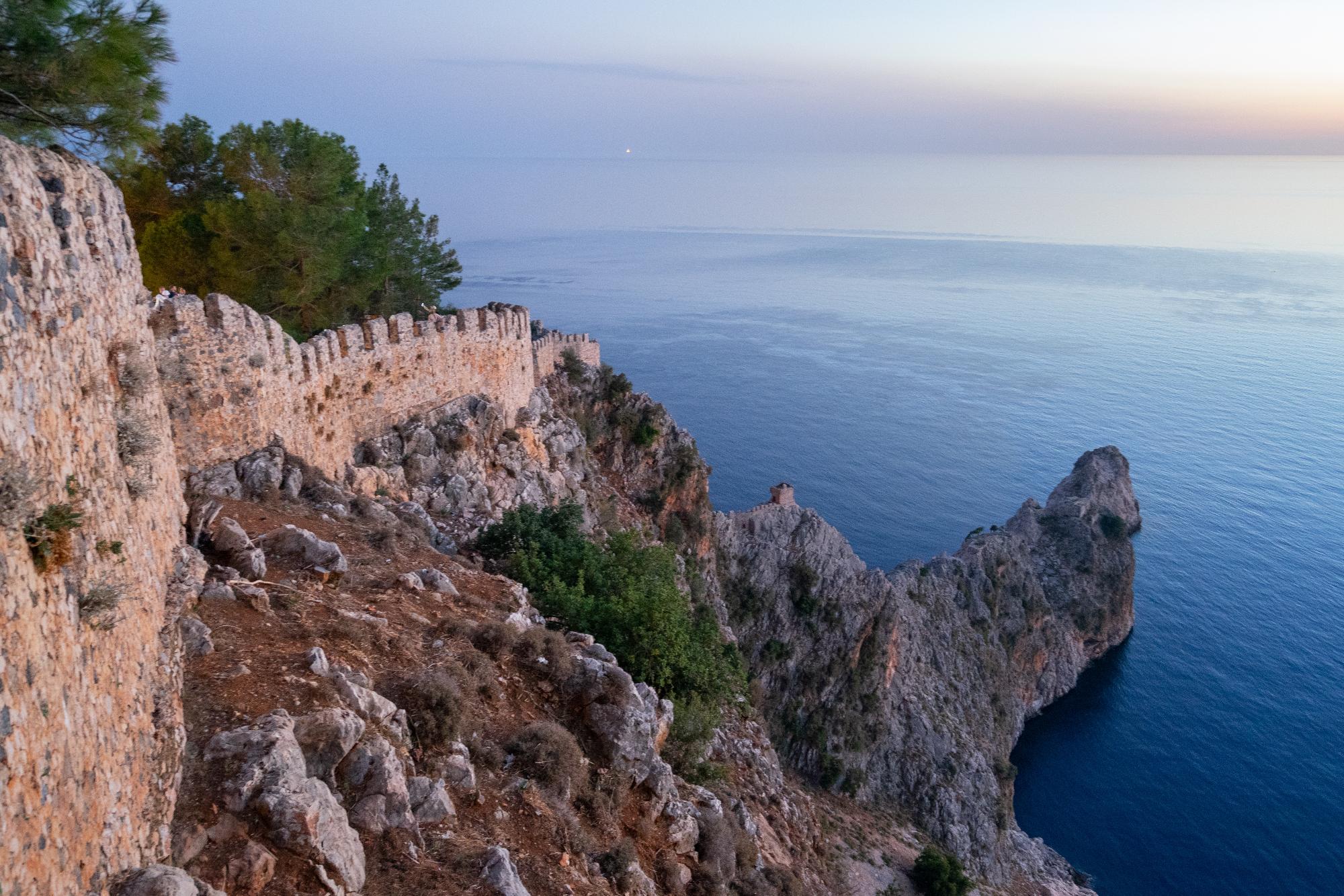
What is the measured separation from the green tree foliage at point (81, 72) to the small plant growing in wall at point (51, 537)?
15.9ft

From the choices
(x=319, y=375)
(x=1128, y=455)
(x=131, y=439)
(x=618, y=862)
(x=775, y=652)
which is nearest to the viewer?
(x=131, y=439)

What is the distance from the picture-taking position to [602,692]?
10.7 m

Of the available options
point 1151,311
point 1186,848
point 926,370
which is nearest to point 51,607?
point 1186,848

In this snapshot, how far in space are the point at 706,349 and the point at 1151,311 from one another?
9456cm

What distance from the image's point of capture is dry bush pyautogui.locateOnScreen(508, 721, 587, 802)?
9086 millimetres

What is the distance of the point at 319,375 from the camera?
55.0 feet

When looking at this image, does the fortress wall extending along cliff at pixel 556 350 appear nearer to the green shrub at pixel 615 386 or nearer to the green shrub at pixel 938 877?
the green shrub at pixel 615 386

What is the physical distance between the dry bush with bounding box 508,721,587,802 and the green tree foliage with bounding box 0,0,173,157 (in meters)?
8.04

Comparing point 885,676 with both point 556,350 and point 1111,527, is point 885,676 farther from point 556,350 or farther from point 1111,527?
point 1111,527

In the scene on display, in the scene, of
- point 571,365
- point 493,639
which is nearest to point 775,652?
point 571,365

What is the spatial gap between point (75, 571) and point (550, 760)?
17.0ft

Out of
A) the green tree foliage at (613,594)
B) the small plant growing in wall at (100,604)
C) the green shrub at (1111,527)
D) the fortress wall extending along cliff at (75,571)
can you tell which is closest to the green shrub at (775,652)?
the green tree foliage at (613,594)

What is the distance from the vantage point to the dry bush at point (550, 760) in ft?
29.8

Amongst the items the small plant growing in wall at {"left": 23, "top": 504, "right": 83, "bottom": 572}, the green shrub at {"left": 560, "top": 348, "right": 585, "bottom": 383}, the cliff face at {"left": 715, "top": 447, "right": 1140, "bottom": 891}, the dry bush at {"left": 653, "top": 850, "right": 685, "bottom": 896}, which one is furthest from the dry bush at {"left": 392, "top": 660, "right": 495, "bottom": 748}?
the cliff face at {"left": 715, "top": 447, "right": 1140, "bottom": 891}
